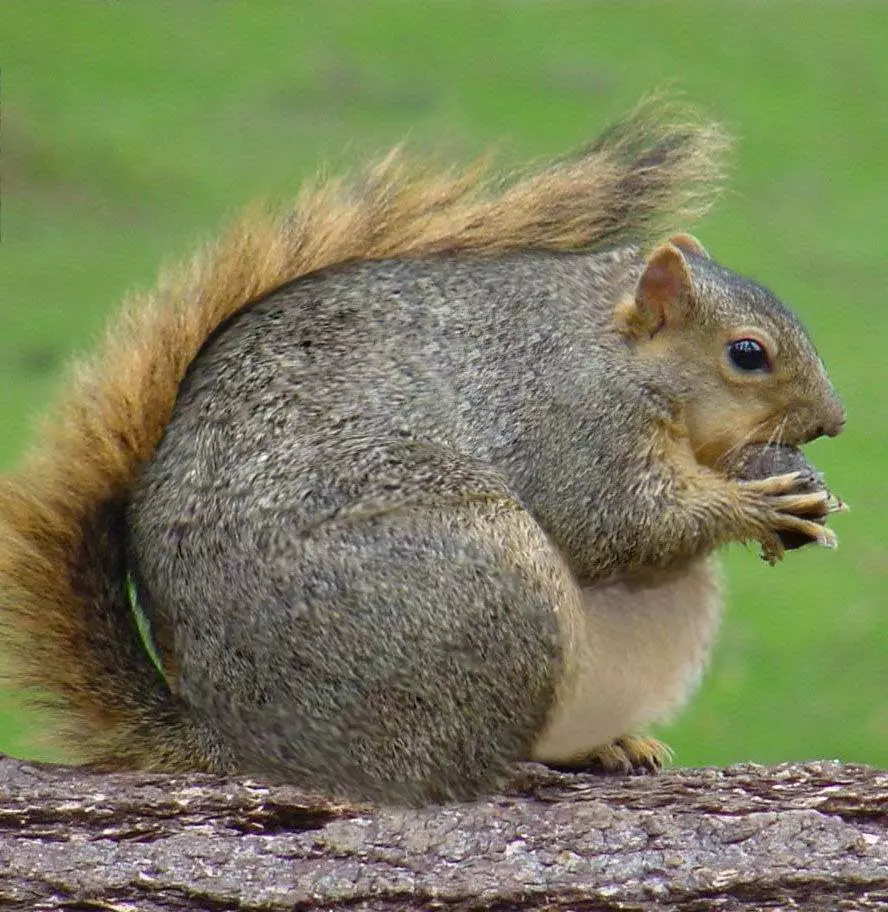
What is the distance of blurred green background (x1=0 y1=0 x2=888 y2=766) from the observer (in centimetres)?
575

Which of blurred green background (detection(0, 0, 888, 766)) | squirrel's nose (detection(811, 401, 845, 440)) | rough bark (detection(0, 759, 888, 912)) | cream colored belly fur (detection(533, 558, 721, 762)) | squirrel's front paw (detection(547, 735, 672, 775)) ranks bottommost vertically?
rough bark (detection(0, 759, 888, 912))

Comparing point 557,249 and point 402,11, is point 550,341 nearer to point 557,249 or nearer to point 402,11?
point 557,249

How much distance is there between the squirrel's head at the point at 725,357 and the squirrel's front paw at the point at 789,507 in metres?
0.09

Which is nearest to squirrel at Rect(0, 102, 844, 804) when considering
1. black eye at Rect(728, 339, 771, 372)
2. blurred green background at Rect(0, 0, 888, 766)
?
black eye at Rect(728, 339, 771, 372)

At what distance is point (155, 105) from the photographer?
8172 mm

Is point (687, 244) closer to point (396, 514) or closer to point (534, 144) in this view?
point (396, 514)

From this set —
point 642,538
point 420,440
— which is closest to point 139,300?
point 420,440

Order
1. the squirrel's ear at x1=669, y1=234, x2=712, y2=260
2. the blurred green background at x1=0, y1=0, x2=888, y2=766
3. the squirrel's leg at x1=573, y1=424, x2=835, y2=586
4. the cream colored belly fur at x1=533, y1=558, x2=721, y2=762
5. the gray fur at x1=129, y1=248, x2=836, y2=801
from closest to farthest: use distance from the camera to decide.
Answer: the gray fur at x1=129, y1=248, x2=836, y2=801
the cream colored belly fur at x1=533, y1=558, x2=721, y2=762
the squirrel's leg at x1=573, y1=424, x2=835, y2=586
the squirrel's ear at x1=669, y1=234, x2=712, y2=260
the blurred green background at x1=0, y1=0, x2=888, y2=766

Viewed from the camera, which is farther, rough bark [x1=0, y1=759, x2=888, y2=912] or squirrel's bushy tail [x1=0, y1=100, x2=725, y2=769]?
squirrel's bushy tail [x1=0, y1=100, x2=725, y2=769]

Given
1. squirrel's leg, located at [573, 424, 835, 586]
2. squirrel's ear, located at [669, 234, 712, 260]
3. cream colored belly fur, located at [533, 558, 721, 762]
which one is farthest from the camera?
squirrel's ear, located at [669, 234, 712, 260]

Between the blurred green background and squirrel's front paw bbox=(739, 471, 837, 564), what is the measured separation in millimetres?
2581

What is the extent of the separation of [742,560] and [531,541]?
12.0ft

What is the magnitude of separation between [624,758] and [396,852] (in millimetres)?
439

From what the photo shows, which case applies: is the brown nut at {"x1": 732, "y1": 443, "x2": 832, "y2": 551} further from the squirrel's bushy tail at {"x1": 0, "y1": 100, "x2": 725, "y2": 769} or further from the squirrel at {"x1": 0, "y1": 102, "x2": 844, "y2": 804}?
the squirrel's bushy tail at {"x1": 0, "y1": 100, "x2": 725, "y2": 769}
